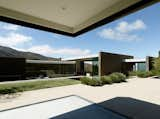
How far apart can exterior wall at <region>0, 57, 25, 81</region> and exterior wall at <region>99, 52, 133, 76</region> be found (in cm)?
1246

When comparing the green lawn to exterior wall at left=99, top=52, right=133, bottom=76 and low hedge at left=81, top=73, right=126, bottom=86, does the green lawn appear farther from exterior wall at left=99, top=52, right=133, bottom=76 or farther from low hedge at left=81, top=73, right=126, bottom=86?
exterior wall at left=99, top=52, right=133, bottom=76

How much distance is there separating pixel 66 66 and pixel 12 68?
11.1m

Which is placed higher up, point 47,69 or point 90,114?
point 47,69

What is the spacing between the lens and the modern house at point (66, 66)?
2200cm

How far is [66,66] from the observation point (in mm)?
30219

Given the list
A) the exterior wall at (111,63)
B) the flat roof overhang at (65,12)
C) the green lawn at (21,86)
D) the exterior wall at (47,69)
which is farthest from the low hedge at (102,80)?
the exterior wall at (47,69)

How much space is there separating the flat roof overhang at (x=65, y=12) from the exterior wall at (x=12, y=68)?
19158mm

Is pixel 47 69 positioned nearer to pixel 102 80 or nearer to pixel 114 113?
pixel 102 80

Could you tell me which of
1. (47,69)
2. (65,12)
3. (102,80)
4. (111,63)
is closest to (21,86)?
(102,80)

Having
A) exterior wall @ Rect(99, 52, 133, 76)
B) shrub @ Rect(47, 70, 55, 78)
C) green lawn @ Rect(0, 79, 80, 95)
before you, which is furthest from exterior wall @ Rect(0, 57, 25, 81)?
exterior wall @ Rect(99, 52, 133, 76)

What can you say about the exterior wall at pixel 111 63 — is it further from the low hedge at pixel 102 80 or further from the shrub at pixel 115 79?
A: the shrub at pixel 115 79

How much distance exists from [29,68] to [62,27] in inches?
848

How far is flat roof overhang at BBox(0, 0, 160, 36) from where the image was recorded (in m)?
3.31

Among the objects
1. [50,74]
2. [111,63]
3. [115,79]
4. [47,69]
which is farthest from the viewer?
[47,69]
